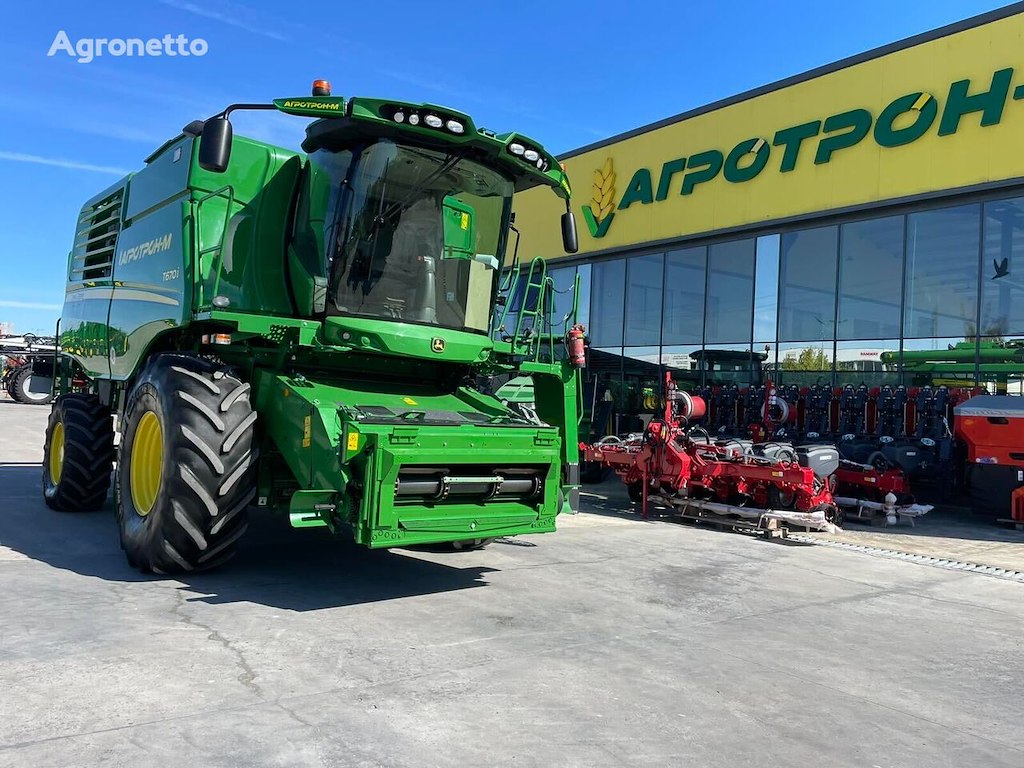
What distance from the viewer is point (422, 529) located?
5188 mm

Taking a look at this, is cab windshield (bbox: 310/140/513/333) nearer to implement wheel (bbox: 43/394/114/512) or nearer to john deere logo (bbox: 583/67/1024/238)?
implement wheel (bbox: 43/394/114/512)

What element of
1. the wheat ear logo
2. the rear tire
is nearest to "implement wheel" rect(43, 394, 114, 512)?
the wheat ear logo

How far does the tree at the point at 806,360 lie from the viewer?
14.6 m

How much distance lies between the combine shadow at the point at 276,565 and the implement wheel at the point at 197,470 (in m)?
0.25

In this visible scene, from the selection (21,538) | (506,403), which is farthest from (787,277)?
(21,538)

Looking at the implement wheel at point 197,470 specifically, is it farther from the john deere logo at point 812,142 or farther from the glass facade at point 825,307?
the john deere logo at point 812,142

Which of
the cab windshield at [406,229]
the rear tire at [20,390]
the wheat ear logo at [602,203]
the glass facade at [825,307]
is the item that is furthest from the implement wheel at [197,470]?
→ the rear tire at [20,390]

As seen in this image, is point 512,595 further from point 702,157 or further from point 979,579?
point 702,157

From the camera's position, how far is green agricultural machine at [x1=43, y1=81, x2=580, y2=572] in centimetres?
527

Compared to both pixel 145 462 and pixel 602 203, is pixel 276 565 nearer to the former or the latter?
pixel 145 462

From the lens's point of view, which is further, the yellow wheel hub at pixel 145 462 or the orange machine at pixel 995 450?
the orange machine at pixel 995 450

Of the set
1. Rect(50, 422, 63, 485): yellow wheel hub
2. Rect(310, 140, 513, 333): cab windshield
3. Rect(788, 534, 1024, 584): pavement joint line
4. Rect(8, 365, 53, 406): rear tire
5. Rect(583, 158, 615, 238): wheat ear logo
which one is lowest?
Rect(788, 534, 1024, 584): pavement joint line

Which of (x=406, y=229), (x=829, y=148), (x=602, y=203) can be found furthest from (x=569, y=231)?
(x=602, y=203)

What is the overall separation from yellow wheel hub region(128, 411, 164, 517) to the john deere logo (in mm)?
12513
